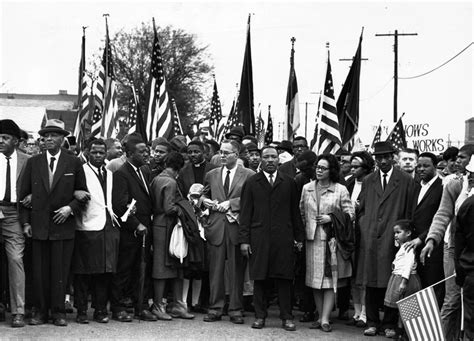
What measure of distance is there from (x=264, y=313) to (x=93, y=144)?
3.11 m

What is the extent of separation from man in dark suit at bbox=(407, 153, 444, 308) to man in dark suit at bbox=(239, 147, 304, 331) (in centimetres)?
153

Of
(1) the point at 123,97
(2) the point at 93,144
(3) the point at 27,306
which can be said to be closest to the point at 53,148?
(2) the point at 93,144

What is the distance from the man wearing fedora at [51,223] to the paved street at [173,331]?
335 mm

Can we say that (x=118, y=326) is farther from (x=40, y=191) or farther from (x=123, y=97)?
(x=123, y=97)

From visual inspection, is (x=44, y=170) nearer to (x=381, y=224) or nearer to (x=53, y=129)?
(x=53, y=129)

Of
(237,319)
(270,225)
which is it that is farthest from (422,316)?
(237,319)

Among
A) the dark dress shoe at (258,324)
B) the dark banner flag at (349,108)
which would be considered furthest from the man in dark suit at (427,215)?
the dark banner flag at (349,108)

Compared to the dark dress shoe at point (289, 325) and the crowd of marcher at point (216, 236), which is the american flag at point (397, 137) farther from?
the dark dress shoe at point (289, 325)

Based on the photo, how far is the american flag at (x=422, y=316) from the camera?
8.45m

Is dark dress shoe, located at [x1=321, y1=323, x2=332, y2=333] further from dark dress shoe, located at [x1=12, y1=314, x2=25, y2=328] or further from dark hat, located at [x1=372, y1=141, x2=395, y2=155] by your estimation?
dark dress shoe, located at [x1=12, y1=314, x2=25, y2=328]

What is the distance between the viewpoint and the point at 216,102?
25312mm

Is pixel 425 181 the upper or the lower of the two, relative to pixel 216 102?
lower

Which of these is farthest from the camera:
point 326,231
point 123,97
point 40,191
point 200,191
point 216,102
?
point 123,97

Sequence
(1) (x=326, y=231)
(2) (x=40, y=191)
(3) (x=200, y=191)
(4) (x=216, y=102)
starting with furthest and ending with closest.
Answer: (4) (x=216, y=102) < (3) (x=200, y=191) < (1) (x=326, y=231) < (2) (x=40, y=191)
